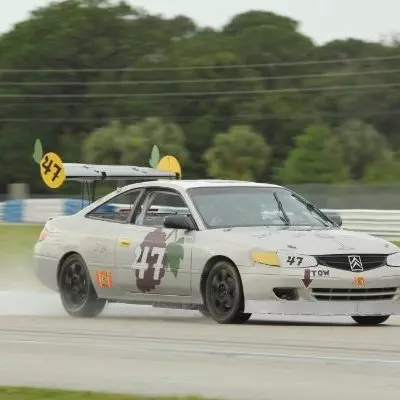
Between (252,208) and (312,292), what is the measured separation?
1464mm

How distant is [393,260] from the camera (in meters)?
12.5

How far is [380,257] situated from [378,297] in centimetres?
35

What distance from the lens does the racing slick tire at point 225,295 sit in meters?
12.3

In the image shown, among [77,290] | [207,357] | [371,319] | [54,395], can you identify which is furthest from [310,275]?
[54,395]

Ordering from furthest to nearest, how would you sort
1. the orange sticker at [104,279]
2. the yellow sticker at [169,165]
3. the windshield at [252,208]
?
the yellow sticker at [169,165]
the orange sticker at [104,279]
the windshield at [252,208]

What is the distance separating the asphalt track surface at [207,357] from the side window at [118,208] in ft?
3.84

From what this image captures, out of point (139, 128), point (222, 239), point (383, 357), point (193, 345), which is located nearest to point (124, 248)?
point (222, 239)

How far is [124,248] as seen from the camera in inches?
540

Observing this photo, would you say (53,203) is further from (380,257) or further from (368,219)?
(380,257)

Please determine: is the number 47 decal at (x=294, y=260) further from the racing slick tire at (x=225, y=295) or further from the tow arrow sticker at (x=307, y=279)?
the racing slick tire at (x=225, y=295)

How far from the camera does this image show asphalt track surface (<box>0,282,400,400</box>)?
818 centimetres

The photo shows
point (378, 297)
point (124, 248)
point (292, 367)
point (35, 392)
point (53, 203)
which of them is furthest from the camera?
point (53, 203)

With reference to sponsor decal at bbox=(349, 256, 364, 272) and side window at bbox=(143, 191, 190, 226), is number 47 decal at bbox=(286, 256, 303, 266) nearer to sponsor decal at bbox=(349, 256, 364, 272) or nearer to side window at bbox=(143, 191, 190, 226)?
sponsor decal at bbox=(349, 256, 364, 272)

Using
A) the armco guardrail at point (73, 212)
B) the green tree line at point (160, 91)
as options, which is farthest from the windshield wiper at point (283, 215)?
the green tree line at point (160, 91)
